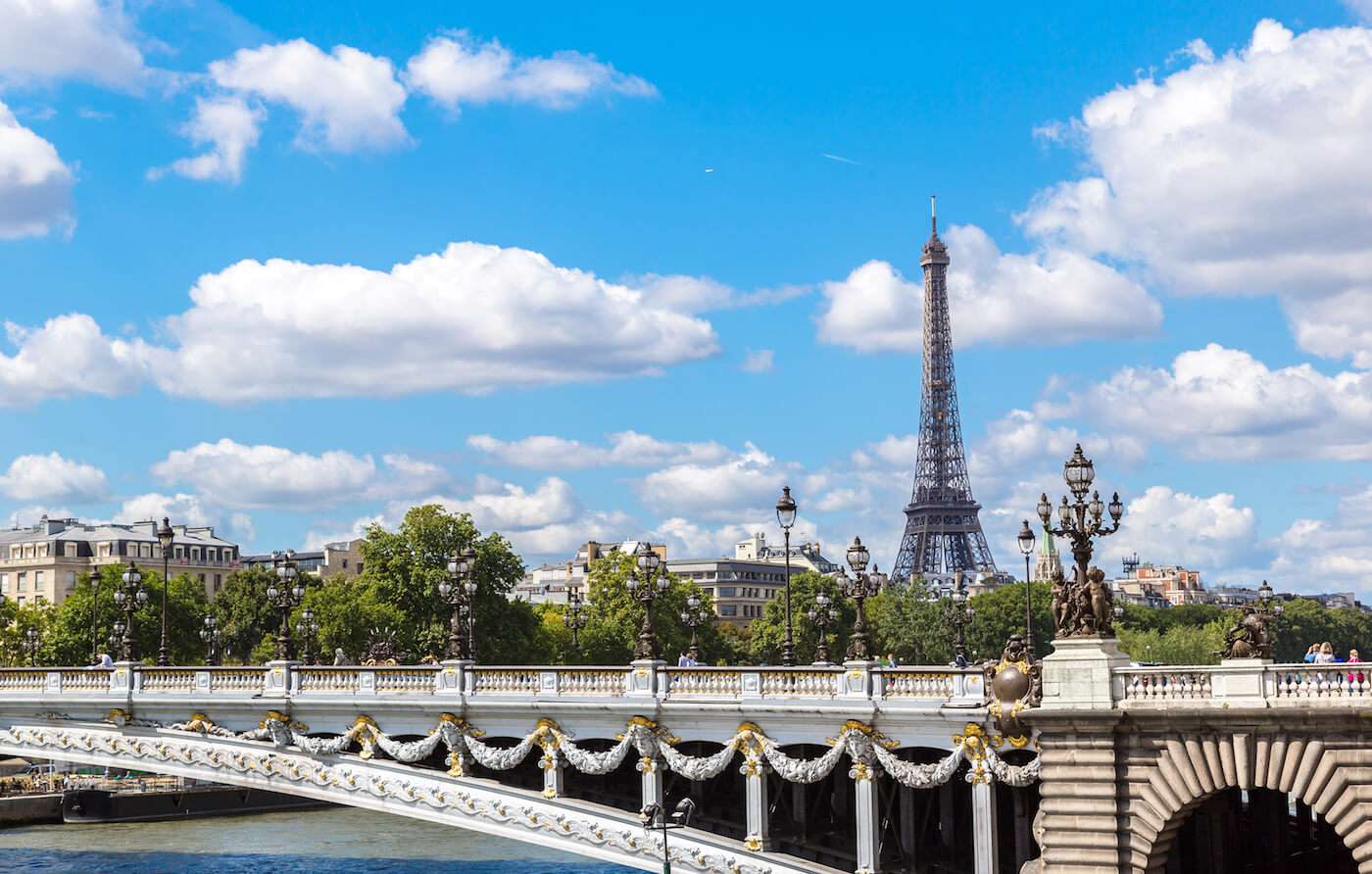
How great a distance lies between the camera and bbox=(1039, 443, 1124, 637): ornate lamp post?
108ft

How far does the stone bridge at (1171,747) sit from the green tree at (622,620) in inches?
2529

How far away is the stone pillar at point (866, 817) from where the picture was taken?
3822 cm

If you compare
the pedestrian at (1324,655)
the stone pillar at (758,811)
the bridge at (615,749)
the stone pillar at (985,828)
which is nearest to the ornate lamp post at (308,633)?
the bridge at (615,749)

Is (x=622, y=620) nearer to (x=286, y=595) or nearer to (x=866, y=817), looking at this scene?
(x=286, y=595)

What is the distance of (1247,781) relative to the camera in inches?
1272

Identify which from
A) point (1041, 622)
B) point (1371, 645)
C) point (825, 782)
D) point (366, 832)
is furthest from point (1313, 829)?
point (1371, 645)

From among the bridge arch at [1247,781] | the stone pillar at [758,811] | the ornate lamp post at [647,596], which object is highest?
the ornate lamp post at [647,596]

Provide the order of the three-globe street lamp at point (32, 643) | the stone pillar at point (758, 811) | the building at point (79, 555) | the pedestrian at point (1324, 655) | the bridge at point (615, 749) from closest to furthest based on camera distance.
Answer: the pedestrian at point (1324, 655) → the bridge at point (615, 749) → the stone pillar at point (758, 811) → the three-globe street lamp at point (32, 643) → the building at point (79, 555)

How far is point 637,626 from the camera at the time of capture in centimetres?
10275

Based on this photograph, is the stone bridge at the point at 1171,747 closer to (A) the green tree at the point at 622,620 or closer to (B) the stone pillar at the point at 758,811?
(B) the stone pillar at the point at 758,811

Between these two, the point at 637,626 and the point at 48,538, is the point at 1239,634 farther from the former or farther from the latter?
the point at 48,538

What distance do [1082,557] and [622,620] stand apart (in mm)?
71914

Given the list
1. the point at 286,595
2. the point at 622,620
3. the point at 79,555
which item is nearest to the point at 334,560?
the point at 79,555

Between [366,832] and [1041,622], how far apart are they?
74.9 m
